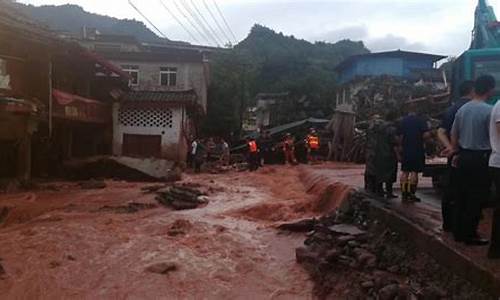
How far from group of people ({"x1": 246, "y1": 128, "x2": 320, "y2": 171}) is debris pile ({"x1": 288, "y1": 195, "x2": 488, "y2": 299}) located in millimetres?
15509

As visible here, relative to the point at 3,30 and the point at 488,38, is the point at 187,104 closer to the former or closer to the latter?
the point at 3,30

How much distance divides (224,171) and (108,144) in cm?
577

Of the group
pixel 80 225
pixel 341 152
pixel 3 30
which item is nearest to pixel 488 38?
pixel 80 225

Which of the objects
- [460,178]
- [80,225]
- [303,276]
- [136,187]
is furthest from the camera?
[136,187]

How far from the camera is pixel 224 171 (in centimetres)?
2597

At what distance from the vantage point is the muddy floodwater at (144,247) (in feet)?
25.7

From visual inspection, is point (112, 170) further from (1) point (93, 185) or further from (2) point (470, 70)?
(2) point (470, 70)

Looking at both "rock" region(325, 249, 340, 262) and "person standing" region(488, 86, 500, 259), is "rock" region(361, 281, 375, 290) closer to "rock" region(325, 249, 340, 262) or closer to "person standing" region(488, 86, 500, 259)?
"rock" region(325, 249, 340, 262)

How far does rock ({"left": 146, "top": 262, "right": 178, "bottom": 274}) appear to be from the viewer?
8523 mm

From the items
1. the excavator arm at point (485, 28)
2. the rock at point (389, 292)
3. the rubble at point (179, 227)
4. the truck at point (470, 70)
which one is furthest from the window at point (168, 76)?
the rock at point (389, 292)

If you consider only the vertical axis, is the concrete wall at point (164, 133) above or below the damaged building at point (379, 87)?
below

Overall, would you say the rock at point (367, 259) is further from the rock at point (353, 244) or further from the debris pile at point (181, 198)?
the debris pile at point (181, 198)

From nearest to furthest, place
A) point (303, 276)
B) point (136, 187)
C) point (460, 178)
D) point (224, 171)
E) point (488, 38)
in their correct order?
point (460, 178) < point (303, 276) < point (488, 38) < point (136, 187) < point (224, 171)

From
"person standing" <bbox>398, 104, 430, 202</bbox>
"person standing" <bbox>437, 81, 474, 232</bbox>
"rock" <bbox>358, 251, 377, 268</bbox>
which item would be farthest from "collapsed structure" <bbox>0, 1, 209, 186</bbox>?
"person standing" <bbox>437, 81, 474, 232</bbox>
